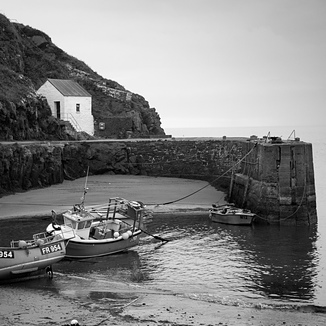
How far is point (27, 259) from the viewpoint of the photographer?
22.6m

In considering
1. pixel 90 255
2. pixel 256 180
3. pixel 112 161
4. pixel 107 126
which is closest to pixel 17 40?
pixel 107 126

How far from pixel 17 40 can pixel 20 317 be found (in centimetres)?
4889

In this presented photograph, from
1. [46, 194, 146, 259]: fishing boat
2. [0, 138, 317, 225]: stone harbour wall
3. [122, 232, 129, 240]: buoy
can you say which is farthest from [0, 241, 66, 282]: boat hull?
[0, 138, 317, 225]: stone harbour wall

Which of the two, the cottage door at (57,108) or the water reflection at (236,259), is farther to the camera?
the cottage door at (57,108)

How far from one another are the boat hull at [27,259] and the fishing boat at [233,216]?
12.4 meters

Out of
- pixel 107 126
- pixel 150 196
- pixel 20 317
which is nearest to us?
pixel 20 317

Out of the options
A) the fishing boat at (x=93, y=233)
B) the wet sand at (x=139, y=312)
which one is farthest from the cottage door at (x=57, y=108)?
the wet sand at (x=139, y=312)

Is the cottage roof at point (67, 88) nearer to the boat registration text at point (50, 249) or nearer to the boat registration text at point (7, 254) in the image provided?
the boat registration text at point (50, 249)

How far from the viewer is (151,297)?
21.3m

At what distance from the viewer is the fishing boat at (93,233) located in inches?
1027

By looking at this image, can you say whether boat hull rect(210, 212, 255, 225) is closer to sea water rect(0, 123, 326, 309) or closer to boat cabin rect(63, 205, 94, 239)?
sea water rect(0, 123, 326, 309)

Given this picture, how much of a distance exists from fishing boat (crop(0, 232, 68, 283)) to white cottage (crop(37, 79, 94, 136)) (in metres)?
31.4

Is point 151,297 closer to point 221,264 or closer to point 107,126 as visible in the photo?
point 221,264

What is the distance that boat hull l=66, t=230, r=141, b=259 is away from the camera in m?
25.9
